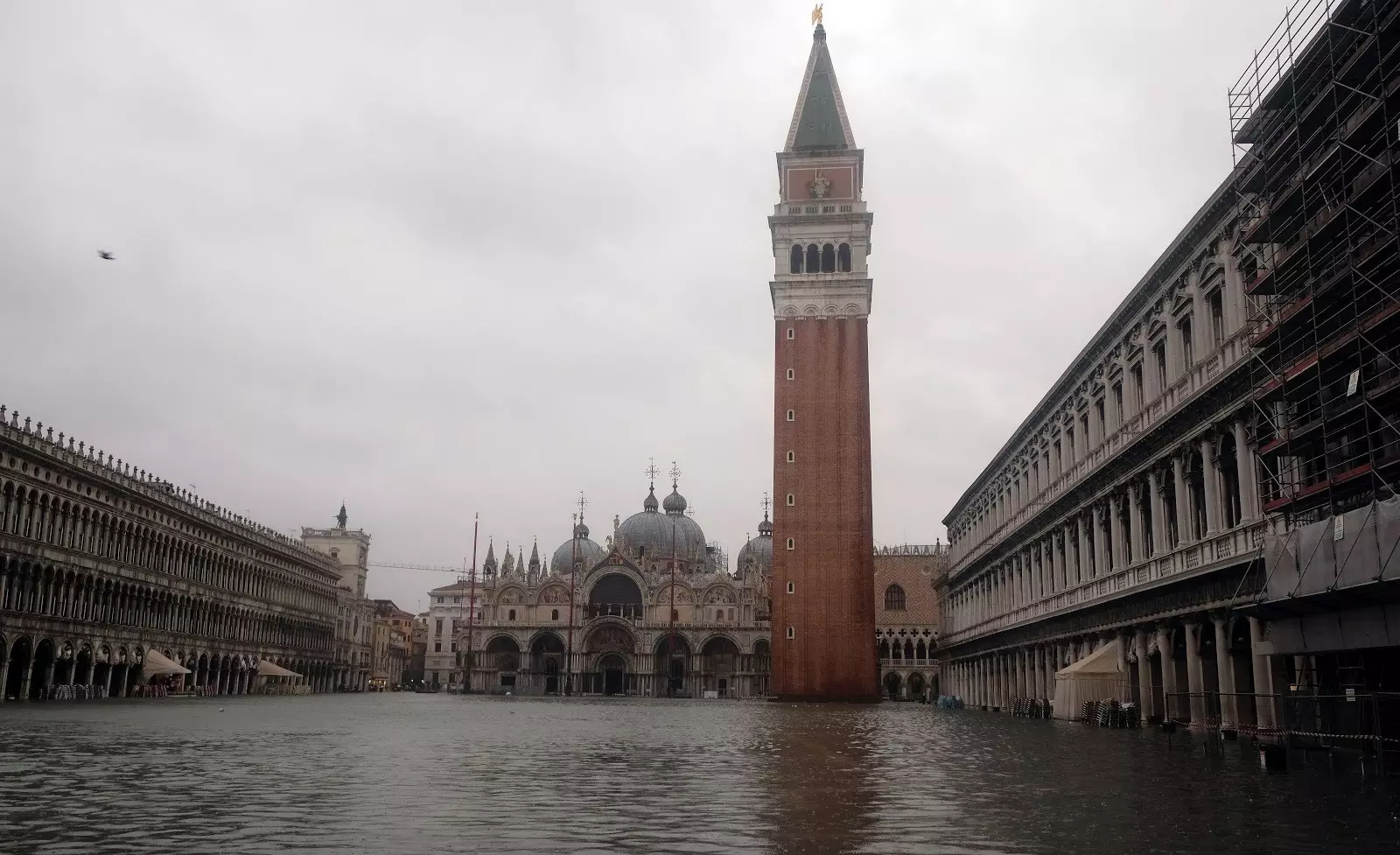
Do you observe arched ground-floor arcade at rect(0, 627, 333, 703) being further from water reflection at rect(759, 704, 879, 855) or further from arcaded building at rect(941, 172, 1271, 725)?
arcaded building at rect(941, 172, 1271, 725)

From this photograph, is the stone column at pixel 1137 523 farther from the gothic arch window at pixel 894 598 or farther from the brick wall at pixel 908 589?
the gothic arch window at pixel 894 598

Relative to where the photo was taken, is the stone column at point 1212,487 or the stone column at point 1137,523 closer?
the stone column at point 1212,487

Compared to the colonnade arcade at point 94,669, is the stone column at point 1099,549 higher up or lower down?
higher up

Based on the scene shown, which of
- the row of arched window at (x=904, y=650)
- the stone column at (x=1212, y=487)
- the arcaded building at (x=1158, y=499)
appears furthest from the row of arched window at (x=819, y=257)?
the stone column at (x=1212, y=487)

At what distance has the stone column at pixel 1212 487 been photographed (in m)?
26.8

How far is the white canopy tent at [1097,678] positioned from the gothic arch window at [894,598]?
62442mm

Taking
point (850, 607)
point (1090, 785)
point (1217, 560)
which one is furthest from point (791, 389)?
point (1090, 785)

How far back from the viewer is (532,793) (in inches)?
531

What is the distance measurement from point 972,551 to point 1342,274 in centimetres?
4444

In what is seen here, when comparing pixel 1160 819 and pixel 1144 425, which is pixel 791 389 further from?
pixel 1160 819

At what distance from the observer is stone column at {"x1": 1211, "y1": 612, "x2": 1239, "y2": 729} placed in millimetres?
26406

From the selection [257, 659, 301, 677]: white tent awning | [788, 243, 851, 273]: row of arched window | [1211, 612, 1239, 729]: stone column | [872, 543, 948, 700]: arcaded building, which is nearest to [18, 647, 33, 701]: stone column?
[257, 659, 301, 677]: white tent awning

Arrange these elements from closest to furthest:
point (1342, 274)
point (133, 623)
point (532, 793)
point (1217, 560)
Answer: point (532, 793) < point (1342, 274) < point (1217, 560) < point (133, 623)

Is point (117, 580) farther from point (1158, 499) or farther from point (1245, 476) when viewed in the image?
point (1245, 476)
